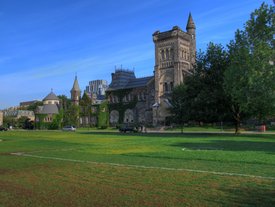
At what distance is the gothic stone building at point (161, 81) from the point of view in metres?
83.1

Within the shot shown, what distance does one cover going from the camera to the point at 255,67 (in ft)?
112

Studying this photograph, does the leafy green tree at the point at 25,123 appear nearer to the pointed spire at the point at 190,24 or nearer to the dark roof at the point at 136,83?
the dark roof at the point at 136,83

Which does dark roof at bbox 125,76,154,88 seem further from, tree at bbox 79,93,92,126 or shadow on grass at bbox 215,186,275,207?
shadow on grass at bbox 215,186,275,207

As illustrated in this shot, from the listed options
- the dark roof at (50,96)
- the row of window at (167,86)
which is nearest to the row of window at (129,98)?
the row of window at (167,86)

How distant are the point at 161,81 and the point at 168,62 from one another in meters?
4.92

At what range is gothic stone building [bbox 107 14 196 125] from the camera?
273ft

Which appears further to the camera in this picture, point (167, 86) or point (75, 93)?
point (75, 93)

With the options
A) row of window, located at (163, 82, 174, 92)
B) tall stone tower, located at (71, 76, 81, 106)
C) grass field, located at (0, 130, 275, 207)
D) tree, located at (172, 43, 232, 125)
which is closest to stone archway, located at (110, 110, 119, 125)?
row of window, located at (163, 82, 174, 92)

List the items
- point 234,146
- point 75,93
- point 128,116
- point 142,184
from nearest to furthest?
point 142,184 → point 234,146 → point 128,116 → point 75,93

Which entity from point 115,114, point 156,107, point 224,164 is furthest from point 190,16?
point 224,164

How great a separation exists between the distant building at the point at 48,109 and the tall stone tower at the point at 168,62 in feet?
161

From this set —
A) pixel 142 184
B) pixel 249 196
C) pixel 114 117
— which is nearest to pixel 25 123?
pixel 114 117

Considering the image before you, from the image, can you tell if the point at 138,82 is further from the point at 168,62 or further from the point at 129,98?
the point at 168,62

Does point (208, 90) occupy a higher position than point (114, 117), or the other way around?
point (208, 90)
